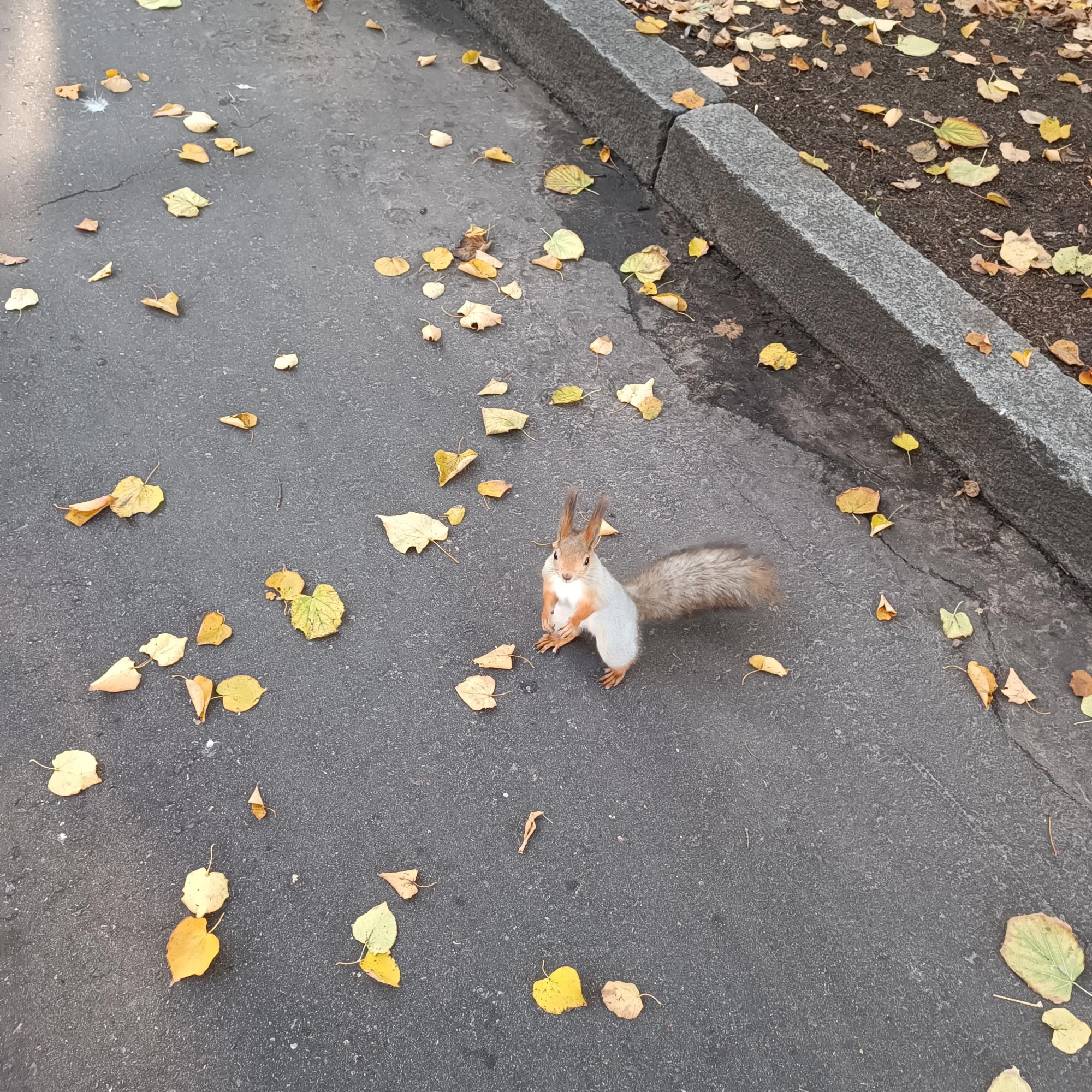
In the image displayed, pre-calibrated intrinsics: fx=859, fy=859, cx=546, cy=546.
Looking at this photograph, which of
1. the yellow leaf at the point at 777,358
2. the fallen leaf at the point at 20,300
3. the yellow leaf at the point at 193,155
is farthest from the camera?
the yellow leaf at the point at 193,155

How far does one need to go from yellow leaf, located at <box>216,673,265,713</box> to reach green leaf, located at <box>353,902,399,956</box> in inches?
27.5

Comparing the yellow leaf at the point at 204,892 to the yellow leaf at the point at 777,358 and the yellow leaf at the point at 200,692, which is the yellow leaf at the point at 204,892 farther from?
the yellow leaf at the point at 777,358

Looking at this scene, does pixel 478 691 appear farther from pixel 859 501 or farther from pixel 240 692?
pixel 859 501

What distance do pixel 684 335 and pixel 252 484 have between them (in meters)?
1.84

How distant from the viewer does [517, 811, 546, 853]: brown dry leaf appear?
2.28m

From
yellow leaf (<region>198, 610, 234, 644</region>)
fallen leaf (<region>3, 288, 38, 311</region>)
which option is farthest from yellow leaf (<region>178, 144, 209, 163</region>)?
yellow leaf (<region>198, 610, 234, 644</region>)

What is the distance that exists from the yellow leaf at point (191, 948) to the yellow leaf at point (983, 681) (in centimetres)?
226

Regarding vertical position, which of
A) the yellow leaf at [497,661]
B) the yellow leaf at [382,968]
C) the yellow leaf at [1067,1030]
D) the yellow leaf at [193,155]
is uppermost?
the yellow leaf at [193,155]

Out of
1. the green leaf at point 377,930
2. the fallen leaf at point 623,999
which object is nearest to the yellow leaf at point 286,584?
the green leaf at point 377,930

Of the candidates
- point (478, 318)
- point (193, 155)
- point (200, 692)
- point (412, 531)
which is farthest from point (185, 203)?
point (200, 692)

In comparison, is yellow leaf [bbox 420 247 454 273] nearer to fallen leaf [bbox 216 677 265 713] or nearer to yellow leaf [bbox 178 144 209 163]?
yellow leaf [bbox 178 144 209 163]

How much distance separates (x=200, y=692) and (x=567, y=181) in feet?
9.77

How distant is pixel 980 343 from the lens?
10.1 ft

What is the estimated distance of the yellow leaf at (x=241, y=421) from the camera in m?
3.12
